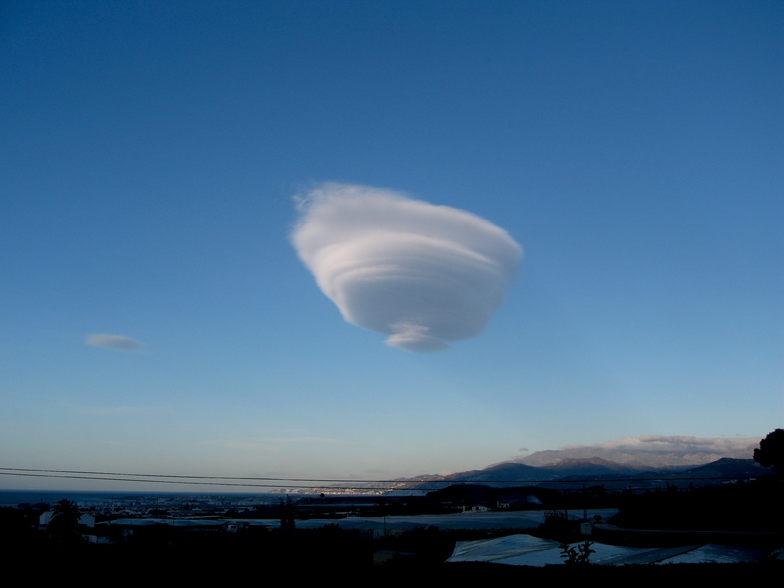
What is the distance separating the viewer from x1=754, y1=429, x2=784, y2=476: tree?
56234 millimetres

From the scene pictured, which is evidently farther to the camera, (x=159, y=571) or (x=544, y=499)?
(x=544, y=499)

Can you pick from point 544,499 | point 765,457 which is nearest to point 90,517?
point 765,457

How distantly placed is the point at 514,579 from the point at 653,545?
18.0 metres

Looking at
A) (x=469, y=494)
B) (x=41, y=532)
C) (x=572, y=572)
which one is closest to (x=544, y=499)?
(x=469, y=494)

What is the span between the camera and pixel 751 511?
139ft

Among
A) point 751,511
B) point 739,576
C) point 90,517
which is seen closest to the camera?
point 739,576

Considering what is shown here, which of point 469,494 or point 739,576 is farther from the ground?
point 739,576

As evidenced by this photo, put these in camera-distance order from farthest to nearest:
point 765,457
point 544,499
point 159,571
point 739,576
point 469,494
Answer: point 469,494 → point 544,499 → point 765,457 → point 159,571 → point 739,576

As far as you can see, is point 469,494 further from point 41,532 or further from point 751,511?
point 41,532

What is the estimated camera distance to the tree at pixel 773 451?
184 ft

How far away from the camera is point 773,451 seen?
5697 cm

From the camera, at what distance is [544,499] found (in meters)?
118

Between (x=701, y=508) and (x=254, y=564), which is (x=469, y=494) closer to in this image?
(x=701, y=508)

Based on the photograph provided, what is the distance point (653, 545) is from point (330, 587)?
72.1 feet
